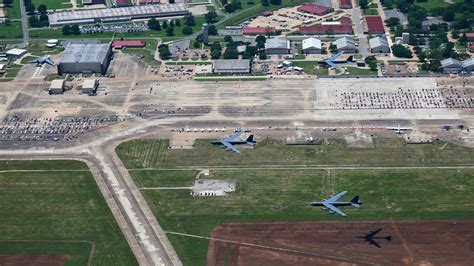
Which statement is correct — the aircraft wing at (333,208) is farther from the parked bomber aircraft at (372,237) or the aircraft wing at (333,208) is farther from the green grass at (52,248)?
the green grass at (52,248)

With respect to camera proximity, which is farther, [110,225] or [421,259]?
[110,225]

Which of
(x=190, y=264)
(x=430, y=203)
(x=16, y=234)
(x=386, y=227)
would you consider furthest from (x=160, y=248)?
(x=430, y=203)

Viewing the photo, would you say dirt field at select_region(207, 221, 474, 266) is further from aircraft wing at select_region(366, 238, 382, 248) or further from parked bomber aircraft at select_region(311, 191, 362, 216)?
parked bomber aircraft at select_region(311, 191, 362, 216)

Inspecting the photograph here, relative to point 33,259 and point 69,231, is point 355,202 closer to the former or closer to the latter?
point 69,231

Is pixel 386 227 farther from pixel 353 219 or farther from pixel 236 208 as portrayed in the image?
pixel 236 208

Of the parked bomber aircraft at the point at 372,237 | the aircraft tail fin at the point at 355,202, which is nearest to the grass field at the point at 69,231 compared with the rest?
the parked bomber aircraft at the point at 372,237
